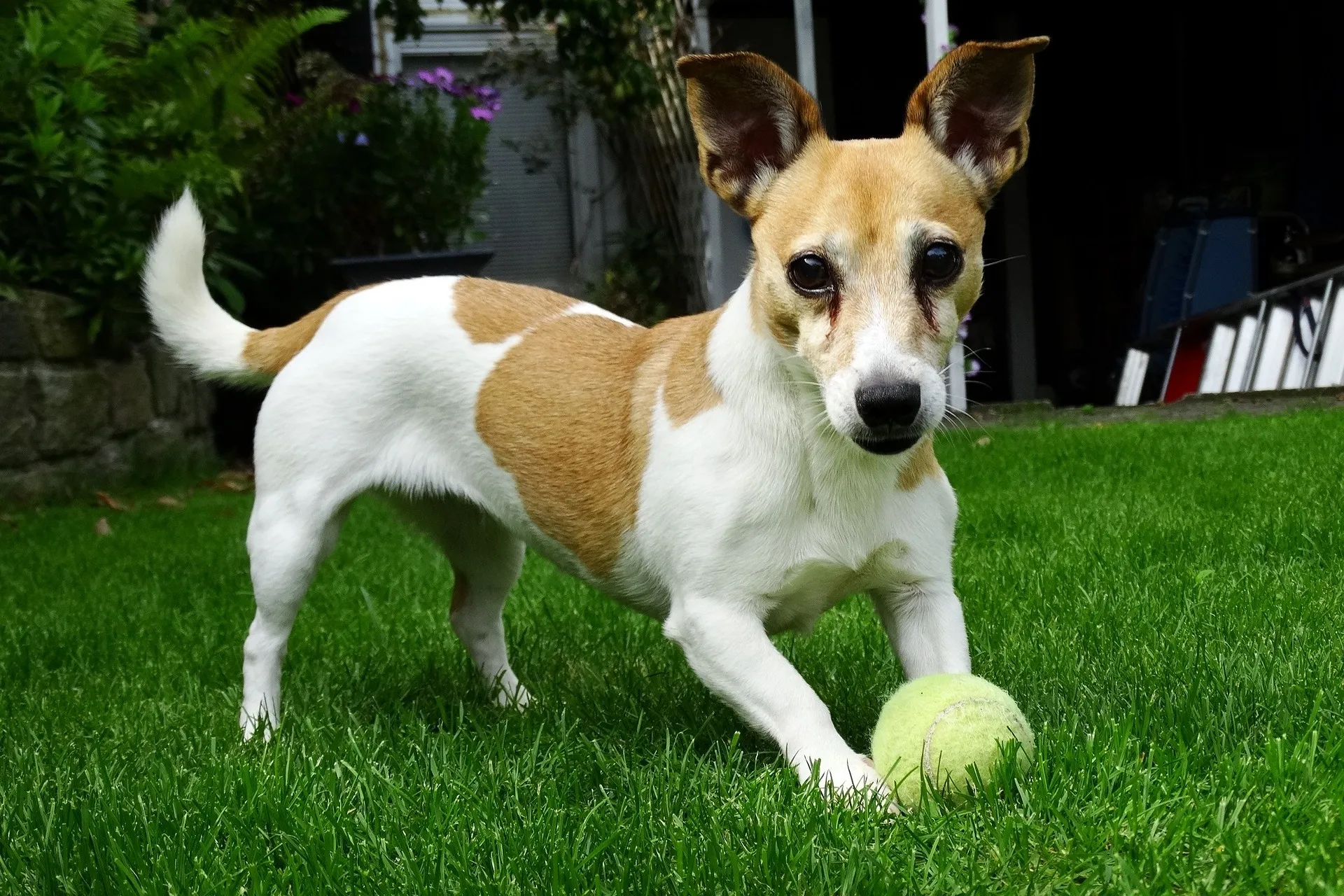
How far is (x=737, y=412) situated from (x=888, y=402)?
1.46 feet

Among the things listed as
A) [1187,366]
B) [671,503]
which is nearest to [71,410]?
[671,503]

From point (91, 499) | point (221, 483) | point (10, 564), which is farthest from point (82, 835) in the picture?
point (221, 483)

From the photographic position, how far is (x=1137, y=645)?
3.00 meters

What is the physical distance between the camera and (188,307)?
3453mm

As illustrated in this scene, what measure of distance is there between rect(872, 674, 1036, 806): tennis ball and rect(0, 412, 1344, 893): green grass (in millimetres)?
81

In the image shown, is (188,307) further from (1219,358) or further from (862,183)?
(1219,358)

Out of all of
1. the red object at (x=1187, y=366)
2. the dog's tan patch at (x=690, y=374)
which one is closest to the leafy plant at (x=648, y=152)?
the red object at (x=1187, y=366)

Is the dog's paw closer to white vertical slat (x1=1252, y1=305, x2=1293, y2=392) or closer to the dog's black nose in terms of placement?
the dog's black nose

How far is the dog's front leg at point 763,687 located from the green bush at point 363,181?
594 cm

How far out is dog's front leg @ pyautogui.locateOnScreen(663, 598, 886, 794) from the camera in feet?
7.36

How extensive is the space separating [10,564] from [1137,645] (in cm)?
424

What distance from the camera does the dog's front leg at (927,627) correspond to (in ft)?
8.12

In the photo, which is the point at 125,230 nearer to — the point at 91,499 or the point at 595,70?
the point at 91,499

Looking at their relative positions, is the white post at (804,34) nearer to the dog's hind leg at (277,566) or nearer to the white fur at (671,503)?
the white fur at (671,503)
